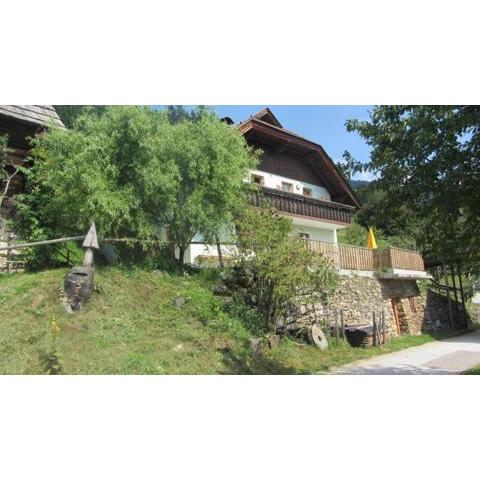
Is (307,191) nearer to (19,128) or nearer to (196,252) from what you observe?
(196,252)

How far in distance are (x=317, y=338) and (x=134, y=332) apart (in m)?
4.77

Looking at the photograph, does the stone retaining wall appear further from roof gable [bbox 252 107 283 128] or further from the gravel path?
roof gable [bbox 252 107 283 128]

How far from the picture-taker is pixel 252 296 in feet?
35.5

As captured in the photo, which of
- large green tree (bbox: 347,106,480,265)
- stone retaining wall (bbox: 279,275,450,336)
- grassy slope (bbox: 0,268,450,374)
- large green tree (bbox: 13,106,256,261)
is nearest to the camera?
large green tree (bbox: 347,106,480,265)

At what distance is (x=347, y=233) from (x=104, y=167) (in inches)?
556

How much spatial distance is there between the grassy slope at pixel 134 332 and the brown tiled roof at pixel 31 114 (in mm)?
4713

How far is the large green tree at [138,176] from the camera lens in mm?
9945

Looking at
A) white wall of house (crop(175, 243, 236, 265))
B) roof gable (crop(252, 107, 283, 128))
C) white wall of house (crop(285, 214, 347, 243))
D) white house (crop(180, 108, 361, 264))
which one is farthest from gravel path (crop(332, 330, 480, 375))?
roof gable (crop(252, 107, 283, 128))

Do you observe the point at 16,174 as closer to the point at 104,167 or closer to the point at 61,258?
the point at 61,258

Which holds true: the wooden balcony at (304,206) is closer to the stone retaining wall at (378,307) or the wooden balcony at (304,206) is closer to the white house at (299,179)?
the white house at (299,179)

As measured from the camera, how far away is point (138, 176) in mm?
10297

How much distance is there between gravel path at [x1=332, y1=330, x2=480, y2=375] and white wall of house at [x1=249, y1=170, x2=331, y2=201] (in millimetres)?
7282

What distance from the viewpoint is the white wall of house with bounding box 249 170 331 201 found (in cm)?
1727

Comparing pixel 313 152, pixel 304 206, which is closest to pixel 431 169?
pixel 304 206
